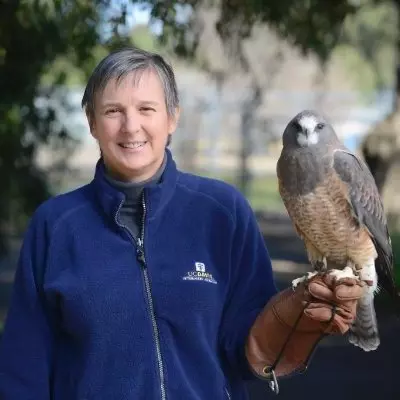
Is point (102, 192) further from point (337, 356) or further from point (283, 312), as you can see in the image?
point (337, 356)

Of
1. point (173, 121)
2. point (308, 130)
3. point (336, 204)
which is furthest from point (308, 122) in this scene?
point (173, 121)

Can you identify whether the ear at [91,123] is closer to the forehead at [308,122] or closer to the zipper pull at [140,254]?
the zipper pull at [140,254]

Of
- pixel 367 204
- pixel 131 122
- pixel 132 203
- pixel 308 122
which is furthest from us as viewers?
pixel 367 204

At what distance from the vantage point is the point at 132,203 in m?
2.39

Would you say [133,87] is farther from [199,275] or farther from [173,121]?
[199,275]

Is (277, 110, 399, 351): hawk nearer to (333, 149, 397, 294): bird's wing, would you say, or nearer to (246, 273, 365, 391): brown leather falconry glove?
(333, 149, 397, 294): bird's wing

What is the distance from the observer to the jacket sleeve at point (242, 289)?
2.43 meters

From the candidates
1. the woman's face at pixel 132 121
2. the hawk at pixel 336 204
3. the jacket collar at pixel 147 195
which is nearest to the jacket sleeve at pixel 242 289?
the jacket collar at pixel 147 195

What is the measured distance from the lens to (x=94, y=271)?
2314 mm

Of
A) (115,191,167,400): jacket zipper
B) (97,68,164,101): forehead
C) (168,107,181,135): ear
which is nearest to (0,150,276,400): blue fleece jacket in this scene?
(115,191,167,400): jacket zipper

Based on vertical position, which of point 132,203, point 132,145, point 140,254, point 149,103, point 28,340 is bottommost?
point 28,340

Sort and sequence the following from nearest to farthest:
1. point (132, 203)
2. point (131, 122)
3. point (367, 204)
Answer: point (131, 122)
point (132, 203)
point (367, 204)

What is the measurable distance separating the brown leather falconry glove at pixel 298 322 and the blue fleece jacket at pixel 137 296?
0.06 m

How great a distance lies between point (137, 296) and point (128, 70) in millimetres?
601
